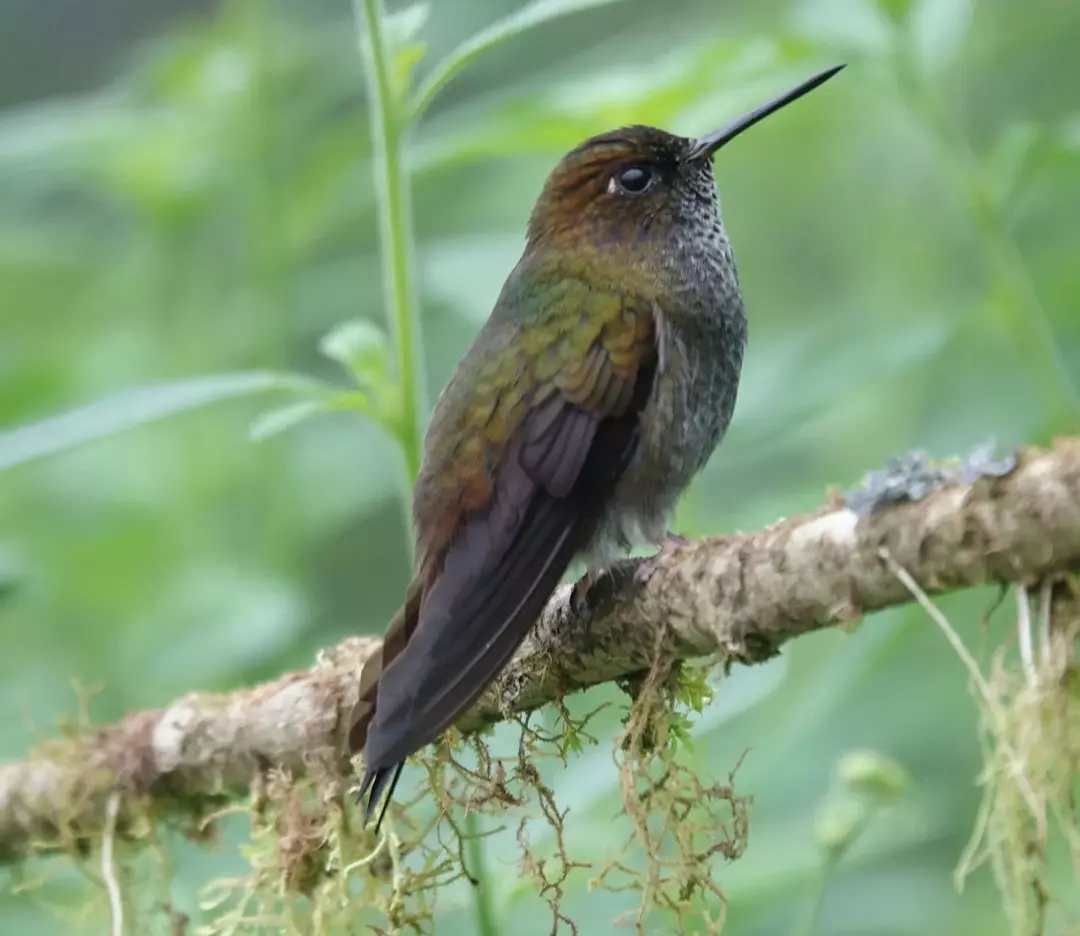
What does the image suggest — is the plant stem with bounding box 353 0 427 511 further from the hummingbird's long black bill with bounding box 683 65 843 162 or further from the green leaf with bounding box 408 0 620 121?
the hummingbird's long black bill with bounding box 683 65 843 162

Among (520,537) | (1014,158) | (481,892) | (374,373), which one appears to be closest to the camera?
(520,537)

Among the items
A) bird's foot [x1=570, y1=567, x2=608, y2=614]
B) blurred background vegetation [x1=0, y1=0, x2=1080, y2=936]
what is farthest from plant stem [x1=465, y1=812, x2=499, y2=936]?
bird's foot [x1=570, y1=567, x2=608, y2=614]

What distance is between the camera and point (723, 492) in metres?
4.60

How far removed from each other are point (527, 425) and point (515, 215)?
2.45 m

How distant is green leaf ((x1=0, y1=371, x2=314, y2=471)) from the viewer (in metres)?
2.14

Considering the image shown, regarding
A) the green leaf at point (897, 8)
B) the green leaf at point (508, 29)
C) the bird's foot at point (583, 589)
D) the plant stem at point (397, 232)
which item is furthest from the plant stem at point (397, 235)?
the green leaf at point (897, 8)

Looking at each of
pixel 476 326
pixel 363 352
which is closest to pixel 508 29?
pixel 363 352

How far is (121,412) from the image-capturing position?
7.15ft

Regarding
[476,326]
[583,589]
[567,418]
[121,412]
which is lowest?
[583,589]

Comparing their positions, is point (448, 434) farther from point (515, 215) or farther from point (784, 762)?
point (515, 215)

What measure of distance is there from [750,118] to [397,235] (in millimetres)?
804

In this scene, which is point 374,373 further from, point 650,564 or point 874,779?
point 874,779

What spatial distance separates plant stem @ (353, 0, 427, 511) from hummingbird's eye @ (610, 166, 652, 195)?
0.63 metres

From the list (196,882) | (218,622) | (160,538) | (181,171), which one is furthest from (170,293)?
(196,882)
